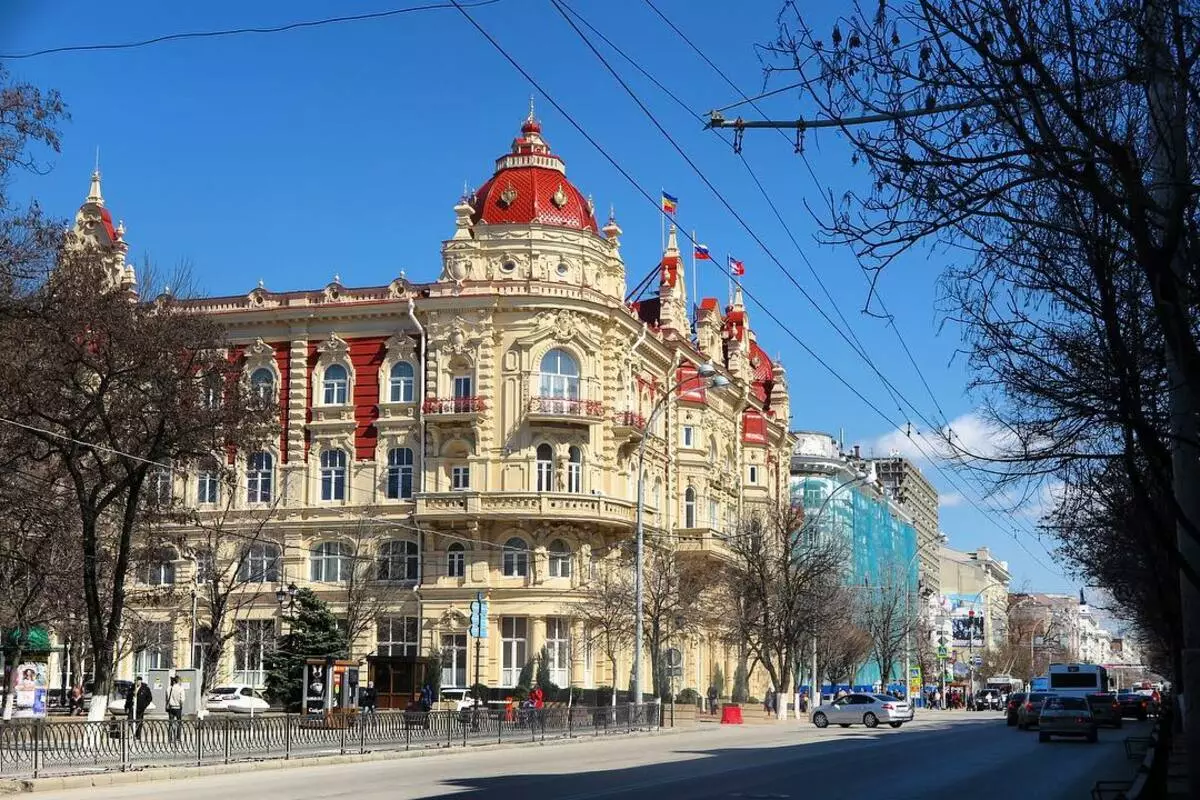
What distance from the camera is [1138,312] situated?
1538 centimetres

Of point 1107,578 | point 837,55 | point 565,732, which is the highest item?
point 837,55

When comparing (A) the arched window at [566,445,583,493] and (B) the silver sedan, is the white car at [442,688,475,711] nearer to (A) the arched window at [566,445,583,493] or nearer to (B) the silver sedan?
(A) the arched window at [566,445,583,493]

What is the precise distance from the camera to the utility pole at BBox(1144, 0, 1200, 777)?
10.2 meters

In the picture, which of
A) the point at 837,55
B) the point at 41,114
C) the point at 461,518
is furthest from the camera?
the point at 461,518

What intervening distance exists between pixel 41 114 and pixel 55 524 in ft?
52.6

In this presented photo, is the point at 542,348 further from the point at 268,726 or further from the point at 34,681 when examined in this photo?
the point at 268,726

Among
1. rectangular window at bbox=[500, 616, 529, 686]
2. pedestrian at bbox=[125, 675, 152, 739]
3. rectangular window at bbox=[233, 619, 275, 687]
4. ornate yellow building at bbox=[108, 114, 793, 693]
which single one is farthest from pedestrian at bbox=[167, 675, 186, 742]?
rectangular window at bbox=[500, 616, 529, 686]

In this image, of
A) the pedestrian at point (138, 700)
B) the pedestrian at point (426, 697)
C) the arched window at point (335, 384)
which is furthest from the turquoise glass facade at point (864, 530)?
the pedestrian at point (138, 700)

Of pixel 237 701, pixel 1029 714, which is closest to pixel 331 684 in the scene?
pixel 237 701

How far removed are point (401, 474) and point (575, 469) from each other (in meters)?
7.97

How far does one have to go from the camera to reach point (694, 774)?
24859mm

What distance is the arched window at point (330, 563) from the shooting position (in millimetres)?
64625

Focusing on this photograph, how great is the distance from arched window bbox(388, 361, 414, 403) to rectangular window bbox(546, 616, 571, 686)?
12101mm

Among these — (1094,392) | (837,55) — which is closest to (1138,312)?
(1094,392)
